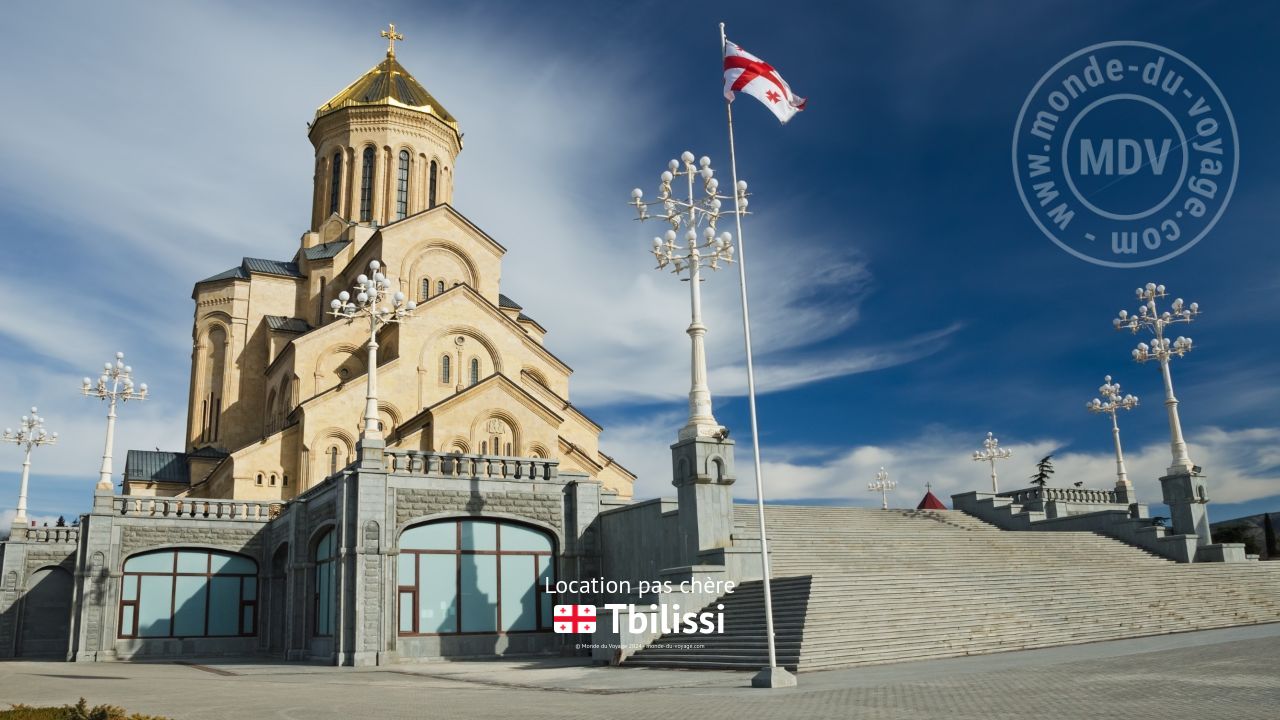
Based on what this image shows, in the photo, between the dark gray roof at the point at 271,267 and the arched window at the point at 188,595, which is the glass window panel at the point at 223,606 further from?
the dark gray roof at the point at 271,267

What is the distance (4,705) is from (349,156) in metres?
43.6

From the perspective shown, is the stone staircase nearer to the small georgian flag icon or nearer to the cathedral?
the small georgian flag icon

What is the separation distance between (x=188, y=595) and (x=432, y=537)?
1197 cm

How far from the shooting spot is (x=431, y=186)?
53031mm

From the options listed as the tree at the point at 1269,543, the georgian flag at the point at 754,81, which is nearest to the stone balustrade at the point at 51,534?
the georgian flag at the point at 754,81

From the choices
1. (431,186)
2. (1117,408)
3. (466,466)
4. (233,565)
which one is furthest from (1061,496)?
(431,186)

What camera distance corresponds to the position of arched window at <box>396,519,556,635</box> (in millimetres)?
23031

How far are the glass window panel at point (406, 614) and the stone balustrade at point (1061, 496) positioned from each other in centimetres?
2150

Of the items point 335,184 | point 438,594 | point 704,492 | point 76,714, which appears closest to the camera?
point 76,714

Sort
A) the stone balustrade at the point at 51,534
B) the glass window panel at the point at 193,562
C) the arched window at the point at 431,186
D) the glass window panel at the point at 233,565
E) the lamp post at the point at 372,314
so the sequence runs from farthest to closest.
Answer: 1. the arched window at the point at 431,186
2. the stone balustrade at the point at 51,534
3. the glass window panel at the point at 233,565
4. the glass window panel at the point at 193,562
5. the lamp post at the point at 372,314

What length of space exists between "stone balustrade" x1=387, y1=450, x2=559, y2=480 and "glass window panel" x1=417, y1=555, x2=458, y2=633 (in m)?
2.18

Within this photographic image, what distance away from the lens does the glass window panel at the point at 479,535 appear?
2389 cm

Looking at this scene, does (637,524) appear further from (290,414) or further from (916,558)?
(290,414)

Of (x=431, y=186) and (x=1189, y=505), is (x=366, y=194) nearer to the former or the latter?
(x=431, y=186)
